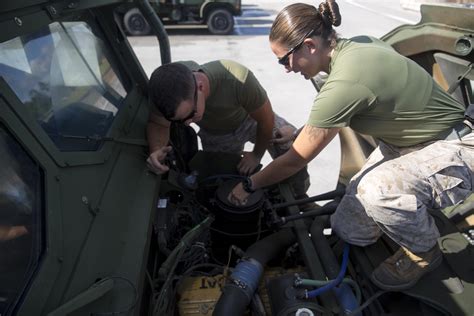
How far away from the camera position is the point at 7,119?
4.40ft

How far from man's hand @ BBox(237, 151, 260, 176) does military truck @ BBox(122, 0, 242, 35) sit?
34.3 feet

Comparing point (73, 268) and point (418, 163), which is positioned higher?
point (73, 268)

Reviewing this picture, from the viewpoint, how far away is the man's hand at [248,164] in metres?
2.67

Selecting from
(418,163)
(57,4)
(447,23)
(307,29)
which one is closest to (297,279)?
(418,163)

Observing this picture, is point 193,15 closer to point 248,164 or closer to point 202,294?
point 248,164

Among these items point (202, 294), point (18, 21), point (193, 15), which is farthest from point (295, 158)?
point (193, 15)

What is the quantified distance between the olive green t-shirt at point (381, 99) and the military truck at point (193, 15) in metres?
11.0

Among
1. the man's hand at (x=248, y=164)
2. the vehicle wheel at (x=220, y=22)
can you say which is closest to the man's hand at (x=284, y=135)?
the man's hand at (x=248, y=164)

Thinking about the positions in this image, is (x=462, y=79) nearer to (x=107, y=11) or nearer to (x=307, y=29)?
(x=307, y=29)

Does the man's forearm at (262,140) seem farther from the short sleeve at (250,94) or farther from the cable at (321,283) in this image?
the cable at (321,283)

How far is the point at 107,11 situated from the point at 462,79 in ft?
7.73

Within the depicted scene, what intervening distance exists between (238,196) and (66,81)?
3.54ft

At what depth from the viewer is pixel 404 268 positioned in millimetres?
1907

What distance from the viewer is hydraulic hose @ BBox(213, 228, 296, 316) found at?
174cm
